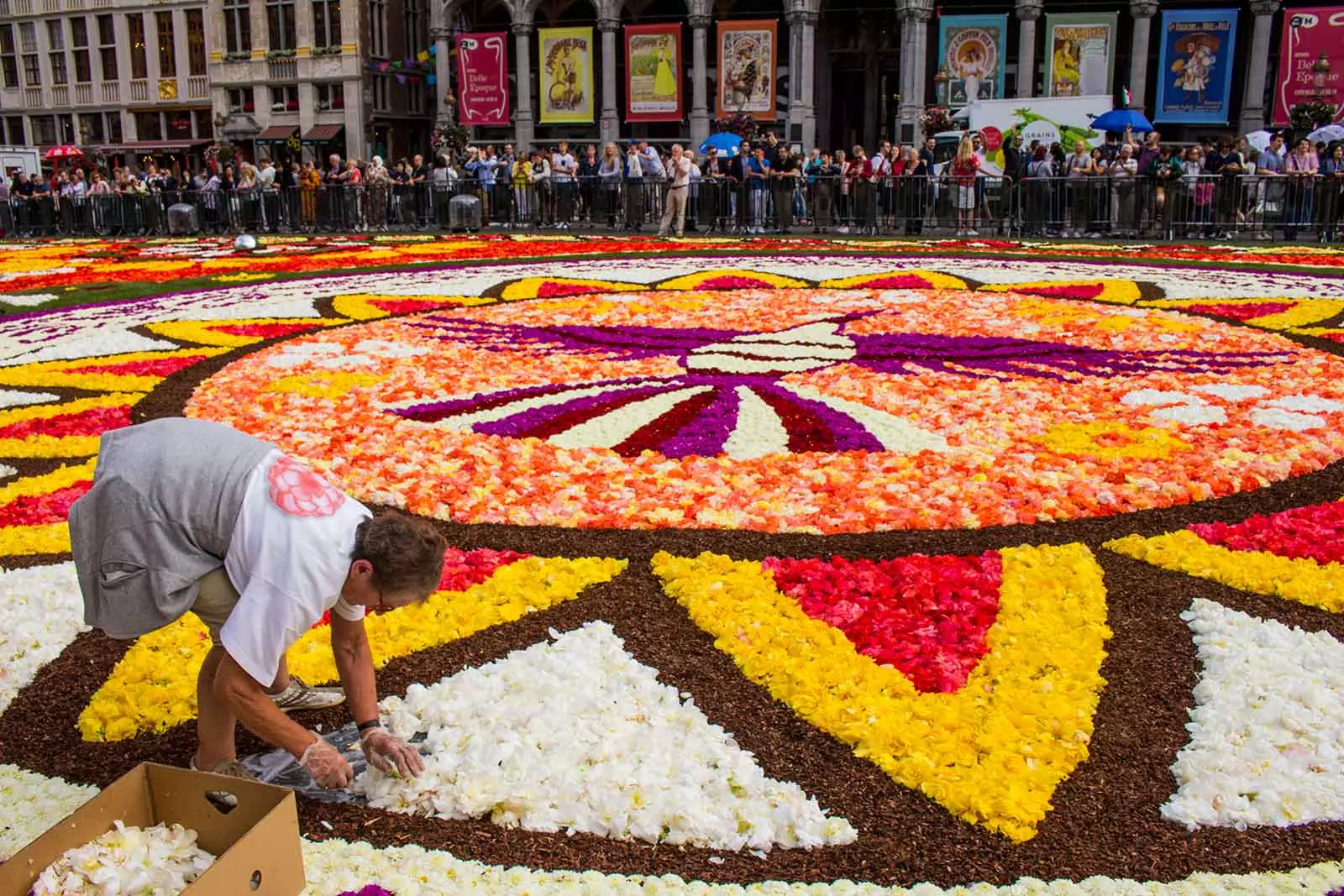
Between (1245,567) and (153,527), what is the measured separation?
3213 mm

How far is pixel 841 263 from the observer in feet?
42.2

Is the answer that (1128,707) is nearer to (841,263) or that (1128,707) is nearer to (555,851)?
(555,851)

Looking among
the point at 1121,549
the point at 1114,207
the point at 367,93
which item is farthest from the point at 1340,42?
the point at 1121,549

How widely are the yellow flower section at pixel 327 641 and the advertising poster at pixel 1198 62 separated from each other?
32.6 meters

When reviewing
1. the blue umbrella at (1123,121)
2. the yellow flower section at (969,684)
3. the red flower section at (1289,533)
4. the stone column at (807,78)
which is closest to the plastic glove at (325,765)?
the yellow flower section at (969,684)

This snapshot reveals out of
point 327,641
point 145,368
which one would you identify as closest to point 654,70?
point 145,368

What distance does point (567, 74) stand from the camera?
116 ft

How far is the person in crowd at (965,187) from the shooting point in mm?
17203

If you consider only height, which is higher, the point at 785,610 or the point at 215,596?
the point at 215,596

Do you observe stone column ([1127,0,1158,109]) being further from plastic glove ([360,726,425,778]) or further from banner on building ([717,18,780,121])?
plastic glove ([360,726,425,778])

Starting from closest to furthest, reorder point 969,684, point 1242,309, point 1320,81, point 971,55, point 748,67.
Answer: point 969,684 → point 1242,309 → point 1320,81 → point 971,55 → point 748,67

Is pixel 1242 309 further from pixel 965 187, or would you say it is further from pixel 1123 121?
pixel 1123 121

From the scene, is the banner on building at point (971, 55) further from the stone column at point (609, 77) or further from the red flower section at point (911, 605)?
the red flower section at point (911, 605)

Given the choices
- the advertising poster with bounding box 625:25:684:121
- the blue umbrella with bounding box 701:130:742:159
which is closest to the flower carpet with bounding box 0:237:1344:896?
the blue umbrella with bounding box 701:130:742:159
